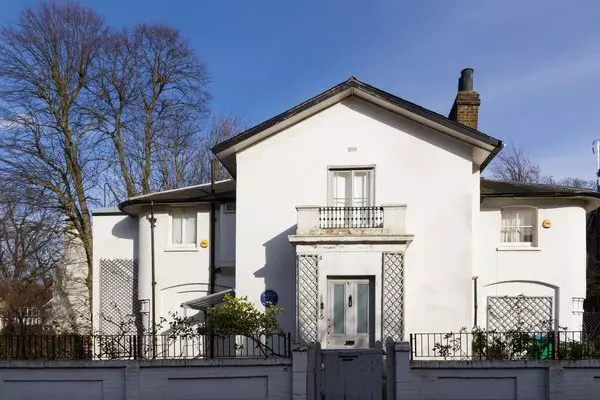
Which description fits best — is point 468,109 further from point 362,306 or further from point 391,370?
point 391,370

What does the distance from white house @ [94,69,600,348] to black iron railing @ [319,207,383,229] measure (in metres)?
0.03

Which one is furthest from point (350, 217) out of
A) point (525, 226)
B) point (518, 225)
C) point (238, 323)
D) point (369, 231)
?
point (525, 226)

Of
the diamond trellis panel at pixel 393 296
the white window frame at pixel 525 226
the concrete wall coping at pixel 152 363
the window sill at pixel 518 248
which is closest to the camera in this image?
the concrete wall coping at pixel 152 363

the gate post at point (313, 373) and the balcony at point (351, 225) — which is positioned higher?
the balcony at point (351, 225)

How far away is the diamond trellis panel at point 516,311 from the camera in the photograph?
52.6 feet

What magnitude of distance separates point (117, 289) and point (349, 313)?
8703 mm

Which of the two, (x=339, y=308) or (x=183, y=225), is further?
(x=183, y=225)

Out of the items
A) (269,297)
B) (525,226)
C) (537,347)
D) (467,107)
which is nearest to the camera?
(537,347)

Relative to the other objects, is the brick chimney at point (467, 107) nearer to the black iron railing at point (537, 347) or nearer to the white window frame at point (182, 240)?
the black iron railing at point (537, 347)

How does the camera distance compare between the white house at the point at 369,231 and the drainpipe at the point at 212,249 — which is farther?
the drainpipe at the point at 212,249

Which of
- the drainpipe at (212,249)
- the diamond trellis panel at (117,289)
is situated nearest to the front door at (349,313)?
the drainpipe at (212,249)

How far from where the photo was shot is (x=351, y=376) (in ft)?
31.3

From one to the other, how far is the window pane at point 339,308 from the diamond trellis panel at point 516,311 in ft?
16.4

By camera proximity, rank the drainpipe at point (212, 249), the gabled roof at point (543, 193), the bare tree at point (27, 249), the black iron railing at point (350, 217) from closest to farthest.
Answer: the black iron railing at point (350, 217), the gabled roof at point (543, 193), the drainpipe at point (212, 249), the bare tree at point (27, 249)
